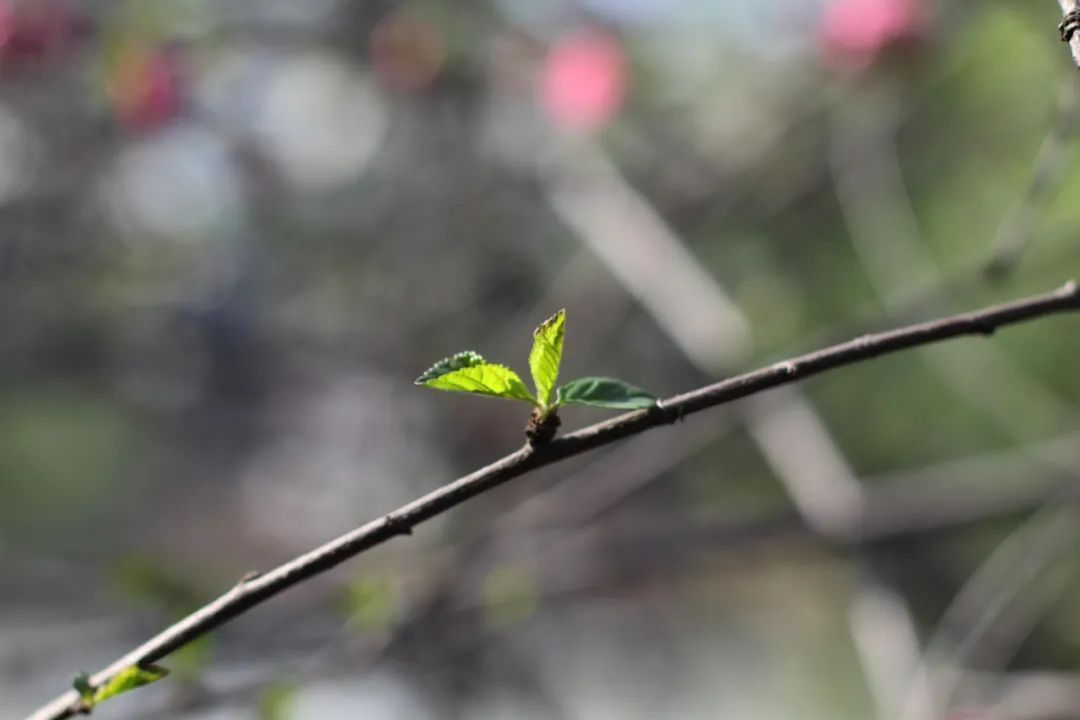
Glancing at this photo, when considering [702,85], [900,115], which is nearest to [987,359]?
[900,115]

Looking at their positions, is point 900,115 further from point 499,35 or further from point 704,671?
point 704,671

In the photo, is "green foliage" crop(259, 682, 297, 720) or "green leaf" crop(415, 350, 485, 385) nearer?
"green leaf" crop(415, 350, 485, 385)

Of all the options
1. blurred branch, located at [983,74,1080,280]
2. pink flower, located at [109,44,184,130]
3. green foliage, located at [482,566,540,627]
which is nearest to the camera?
blurred branch, located at [983,74,1080,280]

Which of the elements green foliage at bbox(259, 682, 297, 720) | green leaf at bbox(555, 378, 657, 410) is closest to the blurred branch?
green leaf at bbox(555, 378, 657, 410)

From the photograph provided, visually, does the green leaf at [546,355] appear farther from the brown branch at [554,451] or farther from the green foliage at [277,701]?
the green foliage at [277,701]

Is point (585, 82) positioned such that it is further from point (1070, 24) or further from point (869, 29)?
point (1070, 24)

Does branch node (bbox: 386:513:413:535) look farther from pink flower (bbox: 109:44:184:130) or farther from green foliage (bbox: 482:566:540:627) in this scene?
pink flower (bbox: 109:44:184:130)
